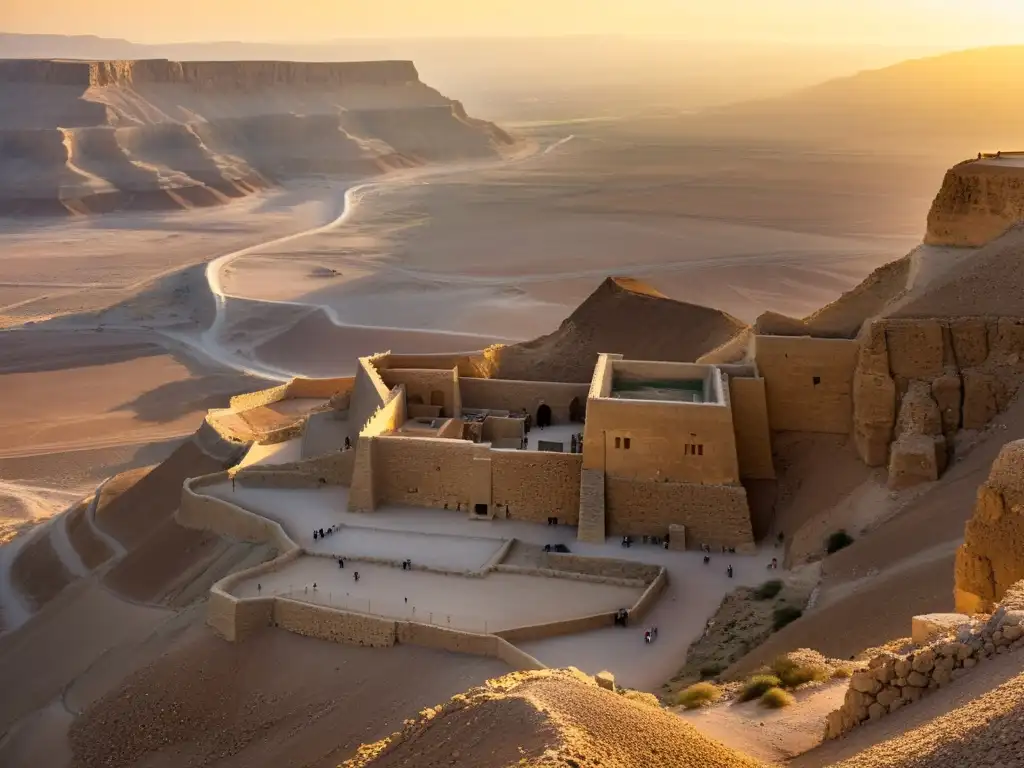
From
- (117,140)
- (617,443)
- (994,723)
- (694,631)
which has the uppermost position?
(117,140)

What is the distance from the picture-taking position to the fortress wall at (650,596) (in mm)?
18141

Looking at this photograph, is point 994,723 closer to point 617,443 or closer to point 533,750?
point 533,750

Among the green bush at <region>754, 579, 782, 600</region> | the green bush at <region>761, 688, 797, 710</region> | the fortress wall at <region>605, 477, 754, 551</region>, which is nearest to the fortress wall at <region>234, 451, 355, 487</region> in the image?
the fortress wall at <region>605, 477, 754, 551</region>

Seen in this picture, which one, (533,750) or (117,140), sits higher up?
(117,140)

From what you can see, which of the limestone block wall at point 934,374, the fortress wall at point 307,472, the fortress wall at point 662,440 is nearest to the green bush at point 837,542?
the limestone block wall at point 934,374

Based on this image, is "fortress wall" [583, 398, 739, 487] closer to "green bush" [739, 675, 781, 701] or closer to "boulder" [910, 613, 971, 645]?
"green bush" [739, 675, 781, 701]

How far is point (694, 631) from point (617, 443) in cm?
496

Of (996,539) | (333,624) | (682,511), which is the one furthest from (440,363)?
(996,539)

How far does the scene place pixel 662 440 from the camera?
21562 mm

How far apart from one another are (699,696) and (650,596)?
608 centimetres

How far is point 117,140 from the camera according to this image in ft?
305

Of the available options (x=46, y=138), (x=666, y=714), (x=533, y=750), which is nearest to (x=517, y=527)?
(x=666, y=714)

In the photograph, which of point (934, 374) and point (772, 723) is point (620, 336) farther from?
point (772, 723)

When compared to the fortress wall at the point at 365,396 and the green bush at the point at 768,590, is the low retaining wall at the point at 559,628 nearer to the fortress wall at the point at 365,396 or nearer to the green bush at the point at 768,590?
the green bush at the point at 768,590
